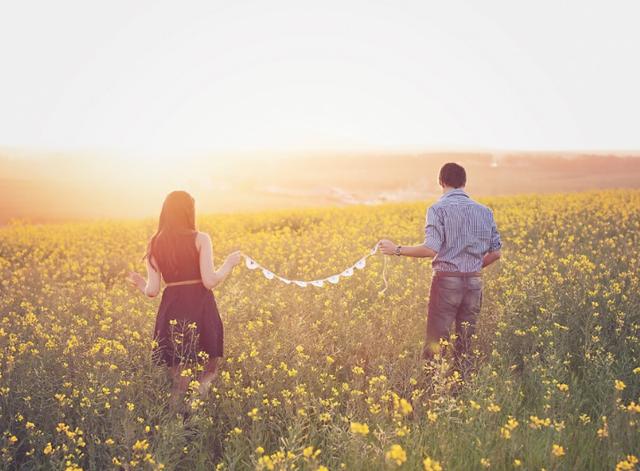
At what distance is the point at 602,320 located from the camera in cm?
561

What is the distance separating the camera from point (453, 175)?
15.8ft

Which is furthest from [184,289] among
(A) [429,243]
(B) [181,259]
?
(A) [429,243]

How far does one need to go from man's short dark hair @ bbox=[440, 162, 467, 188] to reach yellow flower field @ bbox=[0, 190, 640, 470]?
138cm

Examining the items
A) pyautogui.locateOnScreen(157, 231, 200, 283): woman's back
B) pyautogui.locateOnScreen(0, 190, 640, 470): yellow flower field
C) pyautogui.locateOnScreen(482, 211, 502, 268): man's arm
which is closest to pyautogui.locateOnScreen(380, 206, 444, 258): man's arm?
pyautogui.locateOnScreen(482, 211, 502, 268): man's arm

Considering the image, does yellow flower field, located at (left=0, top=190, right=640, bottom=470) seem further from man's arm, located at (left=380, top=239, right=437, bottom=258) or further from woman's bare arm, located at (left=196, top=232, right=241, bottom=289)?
man's arm, located at (left=380, top=239, right=437, bottom=258)

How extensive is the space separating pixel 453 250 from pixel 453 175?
24.7 inches

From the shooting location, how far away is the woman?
450cm

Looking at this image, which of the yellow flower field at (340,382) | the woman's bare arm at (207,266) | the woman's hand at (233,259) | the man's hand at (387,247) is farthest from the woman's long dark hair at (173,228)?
the man's hand at (387,247)

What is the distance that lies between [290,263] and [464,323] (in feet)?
15.4

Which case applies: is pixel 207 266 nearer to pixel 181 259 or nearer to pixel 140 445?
pixel 181 259

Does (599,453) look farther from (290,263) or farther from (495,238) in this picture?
(290,263)

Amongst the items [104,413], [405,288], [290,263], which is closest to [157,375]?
[104,413]

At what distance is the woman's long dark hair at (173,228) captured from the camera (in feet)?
14.8

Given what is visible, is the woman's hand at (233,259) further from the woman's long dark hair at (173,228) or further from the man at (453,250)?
the man at (453,250)
